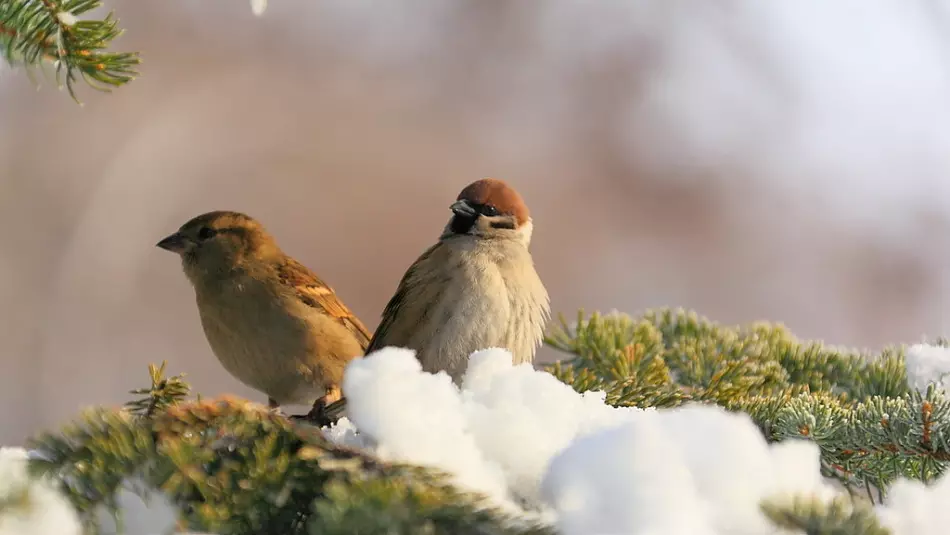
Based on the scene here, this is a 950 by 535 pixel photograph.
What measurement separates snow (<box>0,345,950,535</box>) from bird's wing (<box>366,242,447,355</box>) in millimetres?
1015

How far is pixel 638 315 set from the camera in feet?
5.19

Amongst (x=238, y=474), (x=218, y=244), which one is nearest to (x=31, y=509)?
(x=238, y=474)

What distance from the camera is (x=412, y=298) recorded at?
1.65 metres

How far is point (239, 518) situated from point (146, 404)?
38 centimetres

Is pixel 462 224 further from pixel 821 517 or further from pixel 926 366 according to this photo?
pixel 821 517

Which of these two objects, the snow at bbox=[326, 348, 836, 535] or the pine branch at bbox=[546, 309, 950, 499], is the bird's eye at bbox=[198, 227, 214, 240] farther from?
the snow at bbox=[326, 348, 836, 535]

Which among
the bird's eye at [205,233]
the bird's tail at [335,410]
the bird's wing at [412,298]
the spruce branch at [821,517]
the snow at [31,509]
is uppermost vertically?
the bird's eye at [205,233]

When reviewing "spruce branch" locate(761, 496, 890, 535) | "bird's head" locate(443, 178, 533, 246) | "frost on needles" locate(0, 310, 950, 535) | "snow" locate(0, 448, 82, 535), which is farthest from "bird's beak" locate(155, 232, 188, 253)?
A: "spruce branch" locate(761, 496, 890, 535)

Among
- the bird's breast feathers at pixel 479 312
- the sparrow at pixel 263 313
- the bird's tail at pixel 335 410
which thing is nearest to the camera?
the bird's tail at pixel 335 410

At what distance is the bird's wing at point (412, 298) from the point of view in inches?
63.7

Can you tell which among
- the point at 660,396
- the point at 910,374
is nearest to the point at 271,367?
the point at 660,396

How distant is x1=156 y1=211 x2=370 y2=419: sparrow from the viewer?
177cm

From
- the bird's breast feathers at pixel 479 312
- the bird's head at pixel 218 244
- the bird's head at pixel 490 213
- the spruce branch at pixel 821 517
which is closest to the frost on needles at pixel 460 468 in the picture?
the spruce branch at pixel 821 517

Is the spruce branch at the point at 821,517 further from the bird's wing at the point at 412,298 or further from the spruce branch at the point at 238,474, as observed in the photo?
the bird's wing at the point at 412,298
